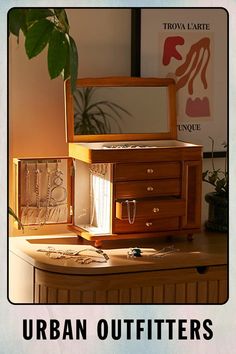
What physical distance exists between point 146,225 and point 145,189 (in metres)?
0.07

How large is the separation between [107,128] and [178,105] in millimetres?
158

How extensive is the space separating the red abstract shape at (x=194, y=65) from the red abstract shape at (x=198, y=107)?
0.06 ft

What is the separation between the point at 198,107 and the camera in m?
1.38

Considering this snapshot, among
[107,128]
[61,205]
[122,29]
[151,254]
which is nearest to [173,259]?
[151,254]

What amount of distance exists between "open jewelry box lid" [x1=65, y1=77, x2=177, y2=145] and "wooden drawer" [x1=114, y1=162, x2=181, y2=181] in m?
0.06

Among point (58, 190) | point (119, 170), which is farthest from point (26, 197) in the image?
point (119, 170)

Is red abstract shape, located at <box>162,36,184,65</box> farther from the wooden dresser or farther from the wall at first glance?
the wooden dresser

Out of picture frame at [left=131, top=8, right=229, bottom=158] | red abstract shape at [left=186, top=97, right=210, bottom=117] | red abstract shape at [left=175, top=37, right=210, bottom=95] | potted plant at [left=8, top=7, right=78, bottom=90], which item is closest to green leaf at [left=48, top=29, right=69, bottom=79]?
potted plant at [left=8, top=7, right=78, bottom=90]

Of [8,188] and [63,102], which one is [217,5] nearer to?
[8,188]

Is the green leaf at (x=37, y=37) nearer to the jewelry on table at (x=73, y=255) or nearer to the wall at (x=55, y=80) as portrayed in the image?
the wall at (x=55, y=80)

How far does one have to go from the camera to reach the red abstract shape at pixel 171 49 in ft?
4.46

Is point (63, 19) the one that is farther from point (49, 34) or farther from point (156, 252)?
point (156, 252)

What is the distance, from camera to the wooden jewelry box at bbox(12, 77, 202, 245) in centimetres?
129

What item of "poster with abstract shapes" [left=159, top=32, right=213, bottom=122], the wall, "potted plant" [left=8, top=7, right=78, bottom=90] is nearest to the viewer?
"potted plant" [left=8, top=7, right=78, bottom=90]
